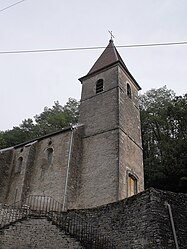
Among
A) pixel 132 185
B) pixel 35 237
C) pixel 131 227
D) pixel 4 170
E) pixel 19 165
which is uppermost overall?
pixel 19 165

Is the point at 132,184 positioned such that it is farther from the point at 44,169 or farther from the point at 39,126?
the point at 39,126

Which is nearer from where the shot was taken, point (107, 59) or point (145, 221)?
point (145, 221)

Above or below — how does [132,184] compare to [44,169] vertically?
below

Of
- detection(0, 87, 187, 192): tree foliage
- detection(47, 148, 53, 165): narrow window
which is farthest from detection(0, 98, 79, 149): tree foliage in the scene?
detection(47, 148, 53, 165): narrow window

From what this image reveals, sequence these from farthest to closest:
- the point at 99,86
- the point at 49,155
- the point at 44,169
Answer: the point at 99,86, the point at 49,155, the point at 44,169

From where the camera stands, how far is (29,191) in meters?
19.5

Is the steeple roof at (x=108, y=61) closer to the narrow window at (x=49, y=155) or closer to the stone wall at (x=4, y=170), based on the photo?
the narrow window at (x=49, y=155)

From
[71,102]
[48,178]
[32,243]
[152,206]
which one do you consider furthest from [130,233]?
[71,102]

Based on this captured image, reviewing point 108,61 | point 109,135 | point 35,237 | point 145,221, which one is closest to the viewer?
point 35,237

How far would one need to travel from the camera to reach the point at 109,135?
19.8 metres

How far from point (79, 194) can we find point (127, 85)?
979 cm

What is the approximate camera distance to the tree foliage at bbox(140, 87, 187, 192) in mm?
24078

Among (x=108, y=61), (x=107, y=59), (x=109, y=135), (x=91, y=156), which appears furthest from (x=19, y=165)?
(x=107, y=59)

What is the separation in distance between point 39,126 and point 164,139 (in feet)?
43.3
